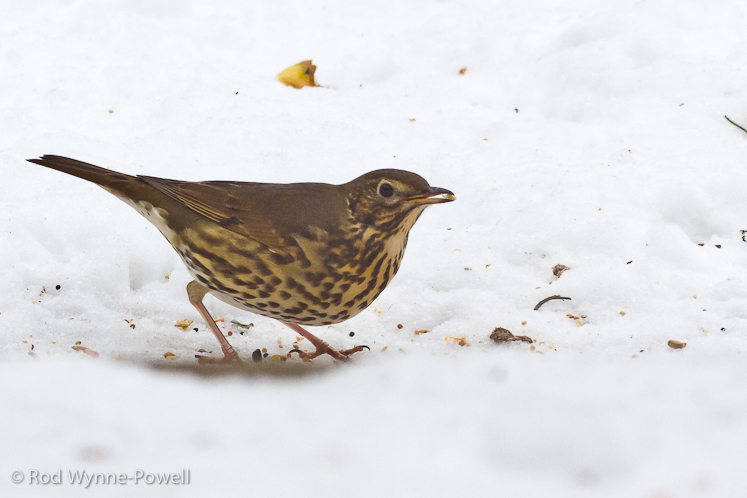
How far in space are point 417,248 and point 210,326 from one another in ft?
4.19

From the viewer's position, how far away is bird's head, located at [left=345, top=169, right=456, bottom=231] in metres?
2.95

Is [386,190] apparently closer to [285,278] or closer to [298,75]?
[285,278]

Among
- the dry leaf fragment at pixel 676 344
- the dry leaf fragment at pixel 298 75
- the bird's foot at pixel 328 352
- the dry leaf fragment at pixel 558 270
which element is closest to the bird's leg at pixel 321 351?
the bird's foot at pixel 328 352

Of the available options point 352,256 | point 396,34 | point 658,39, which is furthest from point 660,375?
point 396,34

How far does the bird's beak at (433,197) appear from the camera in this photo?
114 inches

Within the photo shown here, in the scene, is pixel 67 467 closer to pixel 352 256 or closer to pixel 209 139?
pixel 352 256

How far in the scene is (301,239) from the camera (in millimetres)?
2945

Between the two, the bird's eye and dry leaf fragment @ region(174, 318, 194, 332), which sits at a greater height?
the bird's eye

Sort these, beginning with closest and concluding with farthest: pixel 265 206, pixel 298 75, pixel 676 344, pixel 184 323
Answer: pixel 265 206 < pixel 676 344 < pixel 184 323 < pixel 298 75

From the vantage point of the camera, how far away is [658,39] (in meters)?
5.62

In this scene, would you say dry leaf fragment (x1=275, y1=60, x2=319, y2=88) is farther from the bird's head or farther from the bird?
the bird's head

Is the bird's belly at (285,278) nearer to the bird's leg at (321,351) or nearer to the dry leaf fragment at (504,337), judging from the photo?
the bird's leg at (321,351)

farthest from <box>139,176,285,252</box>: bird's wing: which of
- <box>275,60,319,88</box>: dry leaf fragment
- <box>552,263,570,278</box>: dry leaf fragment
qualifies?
<box>275,60,319,88</box>: dry leaf fragment

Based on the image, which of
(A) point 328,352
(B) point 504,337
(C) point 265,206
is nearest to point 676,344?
(B) point 504,337
